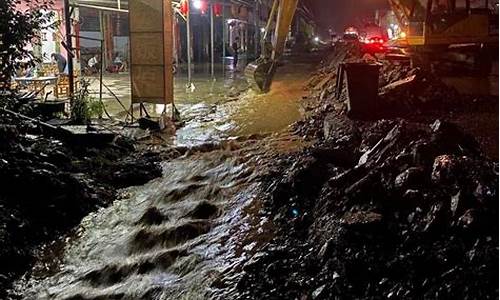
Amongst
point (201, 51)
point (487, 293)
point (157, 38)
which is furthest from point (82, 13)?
point (487, 293)

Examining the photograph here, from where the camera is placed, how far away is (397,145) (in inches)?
276

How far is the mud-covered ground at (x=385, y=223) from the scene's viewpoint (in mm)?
4488

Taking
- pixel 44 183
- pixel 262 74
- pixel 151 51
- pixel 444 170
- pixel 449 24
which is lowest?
pixel 44 183

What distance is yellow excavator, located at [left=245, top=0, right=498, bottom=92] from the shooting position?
55.2ft

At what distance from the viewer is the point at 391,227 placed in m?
5.37

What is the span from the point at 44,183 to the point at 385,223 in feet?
17.9

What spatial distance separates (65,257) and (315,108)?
9.65 m

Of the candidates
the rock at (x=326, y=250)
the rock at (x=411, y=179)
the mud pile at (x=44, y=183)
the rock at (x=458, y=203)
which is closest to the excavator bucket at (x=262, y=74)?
the mud pile at (x=44, y=183)

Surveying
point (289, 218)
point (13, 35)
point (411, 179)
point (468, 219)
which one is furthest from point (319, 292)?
point (13, 35)

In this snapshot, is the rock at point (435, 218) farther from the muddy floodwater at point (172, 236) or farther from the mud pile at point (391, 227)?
the muddy floodwater at point (172, 236)

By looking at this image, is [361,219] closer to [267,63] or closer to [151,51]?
[151,51]

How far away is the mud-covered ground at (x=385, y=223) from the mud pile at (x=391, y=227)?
0.01 meters

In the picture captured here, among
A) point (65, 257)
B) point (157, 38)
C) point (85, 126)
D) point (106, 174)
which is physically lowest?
point (65, 257)

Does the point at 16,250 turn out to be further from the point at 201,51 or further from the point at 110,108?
the point at 201,51
